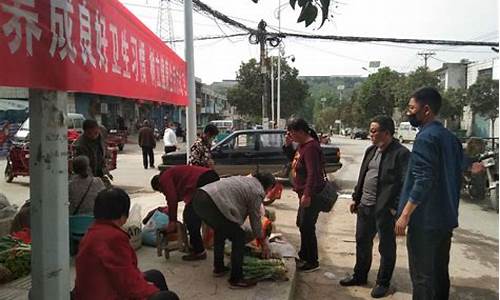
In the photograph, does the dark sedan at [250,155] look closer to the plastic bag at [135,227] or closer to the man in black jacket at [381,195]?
the plastic bag at [135,227]

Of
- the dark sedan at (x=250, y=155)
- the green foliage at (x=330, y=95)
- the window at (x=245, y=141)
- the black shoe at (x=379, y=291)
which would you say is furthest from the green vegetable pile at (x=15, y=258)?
the green foliage at (x=330, y=95)

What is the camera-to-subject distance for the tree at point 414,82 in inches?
1551

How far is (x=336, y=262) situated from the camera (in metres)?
5.39

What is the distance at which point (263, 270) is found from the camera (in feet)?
13.8

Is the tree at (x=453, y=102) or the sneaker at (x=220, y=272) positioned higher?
the tree at (x=453, y=102)

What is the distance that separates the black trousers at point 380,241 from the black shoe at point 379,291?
32 millimetres

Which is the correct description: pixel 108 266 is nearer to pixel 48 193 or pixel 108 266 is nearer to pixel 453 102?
pixel 48 193

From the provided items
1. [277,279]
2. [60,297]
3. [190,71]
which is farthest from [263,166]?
[60,297]

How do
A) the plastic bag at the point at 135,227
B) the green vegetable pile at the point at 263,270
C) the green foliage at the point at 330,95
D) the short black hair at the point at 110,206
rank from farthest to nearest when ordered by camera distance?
the green foliage at the point at 330,95 → the plastic bag at the point at 135,227 → the green vegetable pile at the point at 263,270 → the short black hair at the point at 110,206

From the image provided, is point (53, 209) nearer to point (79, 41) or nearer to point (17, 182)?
point (79, 41)

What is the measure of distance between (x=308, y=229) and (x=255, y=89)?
33.0m

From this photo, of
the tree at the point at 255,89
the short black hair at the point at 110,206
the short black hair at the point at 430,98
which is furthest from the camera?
the tree at the point at 255,89

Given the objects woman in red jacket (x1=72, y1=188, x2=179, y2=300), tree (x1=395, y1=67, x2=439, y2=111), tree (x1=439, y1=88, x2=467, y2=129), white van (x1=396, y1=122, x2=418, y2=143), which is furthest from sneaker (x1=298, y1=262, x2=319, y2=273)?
white van (x1=396, y1=122, x2=418, y2=143)

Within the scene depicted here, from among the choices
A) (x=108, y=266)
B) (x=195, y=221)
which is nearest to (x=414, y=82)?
(x=195, y=221)
